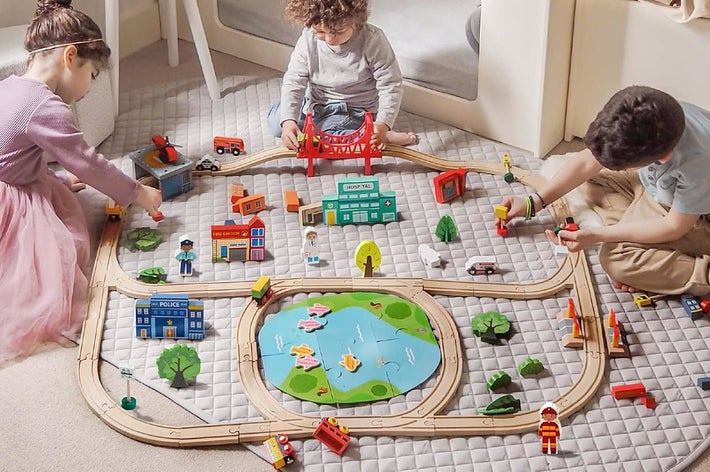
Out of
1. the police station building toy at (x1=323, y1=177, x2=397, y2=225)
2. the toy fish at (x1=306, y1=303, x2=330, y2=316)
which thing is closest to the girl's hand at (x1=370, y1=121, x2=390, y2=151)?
the police station building toy at (x1=323, y1=177, x2=397, y2=225)

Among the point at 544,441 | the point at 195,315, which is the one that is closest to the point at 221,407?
the point at 195,315

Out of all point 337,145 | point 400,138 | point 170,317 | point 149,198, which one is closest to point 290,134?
point 337,145

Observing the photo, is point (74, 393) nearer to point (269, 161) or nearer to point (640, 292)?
point (269, 161)

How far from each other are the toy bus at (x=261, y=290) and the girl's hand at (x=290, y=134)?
0.45 meters

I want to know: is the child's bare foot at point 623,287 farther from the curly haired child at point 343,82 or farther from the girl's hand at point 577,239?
the curly haired child at point 343,82

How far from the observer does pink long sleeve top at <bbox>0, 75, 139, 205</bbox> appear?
189 centimetres

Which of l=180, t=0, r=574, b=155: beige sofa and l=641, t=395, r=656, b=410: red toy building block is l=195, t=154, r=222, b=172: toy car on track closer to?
l=180, t=0, r=574, b=155: beige sofa

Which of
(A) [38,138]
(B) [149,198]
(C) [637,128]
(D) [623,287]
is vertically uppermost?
(C) [637,128]

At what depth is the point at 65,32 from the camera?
192 cm

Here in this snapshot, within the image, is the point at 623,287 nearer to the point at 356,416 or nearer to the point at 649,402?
the point at 649,402

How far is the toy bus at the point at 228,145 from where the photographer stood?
2.30m

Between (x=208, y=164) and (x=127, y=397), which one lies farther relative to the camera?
(x=208, y=164)

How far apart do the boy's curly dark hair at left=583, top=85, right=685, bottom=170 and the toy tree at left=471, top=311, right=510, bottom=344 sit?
352mm

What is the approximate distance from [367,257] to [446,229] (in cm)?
21
